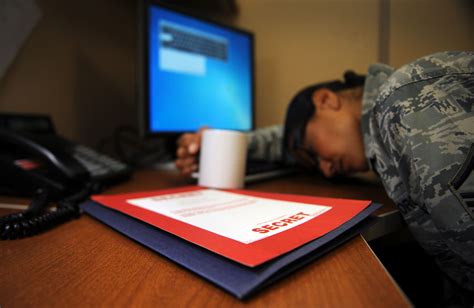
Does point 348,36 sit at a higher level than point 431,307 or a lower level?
higher

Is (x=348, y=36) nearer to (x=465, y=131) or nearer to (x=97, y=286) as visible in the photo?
(x=465, y=131)

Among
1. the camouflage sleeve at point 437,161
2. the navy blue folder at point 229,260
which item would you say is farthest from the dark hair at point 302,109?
the navy blue folder at point 229,260

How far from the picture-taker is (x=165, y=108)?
790 mm

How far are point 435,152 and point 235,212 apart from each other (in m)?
0.24

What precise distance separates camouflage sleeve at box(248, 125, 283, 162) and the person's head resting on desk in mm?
162

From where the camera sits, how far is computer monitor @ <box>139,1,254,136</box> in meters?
0.75

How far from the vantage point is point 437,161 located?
329 mm

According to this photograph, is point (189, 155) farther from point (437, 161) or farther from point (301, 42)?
point (301, 42)

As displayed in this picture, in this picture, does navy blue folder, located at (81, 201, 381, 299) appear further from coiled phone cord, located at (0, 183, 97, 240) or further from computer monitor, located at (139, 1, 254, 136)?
computer monitor, located at (139, 1, 254, 136)

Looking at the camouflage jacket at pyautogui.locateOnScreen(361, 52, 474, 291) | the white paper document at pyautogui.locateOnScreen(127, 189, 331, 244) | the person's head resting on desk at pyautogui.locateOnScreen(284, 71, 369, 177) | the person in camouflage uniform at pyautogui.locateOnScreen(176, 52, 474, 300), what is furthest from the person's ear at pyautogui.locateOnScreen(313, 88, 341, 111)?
the white paper document at pyautogui.locateOnScreen(127, 189, 331, 244)

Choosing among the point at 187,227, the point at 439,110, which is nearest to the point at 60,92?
the point at 187,227

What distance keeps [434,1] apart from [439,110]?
62 centimetres

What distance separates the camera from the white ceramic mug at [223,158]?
0.53 metres

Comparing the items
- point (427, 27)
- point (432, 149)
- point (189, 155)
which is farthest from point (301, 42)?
point (432, 149)
